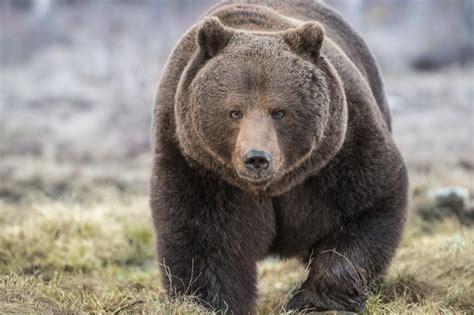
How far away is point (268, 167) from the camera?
5023 mm

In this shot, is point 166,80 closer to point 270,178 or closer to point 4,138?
point 270,178

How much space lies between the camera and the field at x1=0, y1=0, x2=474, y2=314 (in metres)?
6.40

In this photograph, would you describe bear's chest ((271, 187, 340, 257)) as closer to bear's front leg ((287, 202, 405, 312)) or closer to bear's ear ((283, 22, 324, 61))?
bear's front leg ((287, 202, 405, 312))

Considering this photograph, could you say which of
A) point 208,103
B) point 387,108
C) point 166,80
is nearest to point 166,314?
point 208,103

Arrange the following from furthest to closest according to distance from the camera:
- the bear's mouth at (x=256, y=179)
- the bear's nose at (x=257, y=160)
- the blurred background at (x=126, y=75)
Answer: the blurred background at (x=126, y=75) < the bear's mouth at (x=256, y=179) < the bear's nose at (x=257, y=160)

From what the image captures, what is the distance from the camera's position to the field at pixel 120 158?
21.0 feet

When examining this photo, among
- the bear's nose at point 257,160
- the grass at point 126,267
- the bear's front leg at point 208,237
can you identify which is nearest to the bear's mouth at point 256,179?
the bear's nose at point 257,160

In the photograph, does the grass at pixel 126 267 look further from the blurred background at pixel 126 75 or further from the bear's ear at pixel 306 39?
the blurred background at pixel 126 75

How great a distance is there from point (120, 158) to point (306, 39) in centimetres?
1231

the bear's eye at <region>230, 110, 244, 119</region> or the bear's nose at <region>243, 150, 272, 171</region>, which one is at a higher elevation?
the bear's eye at <region>230, 110, 244, 119</region>

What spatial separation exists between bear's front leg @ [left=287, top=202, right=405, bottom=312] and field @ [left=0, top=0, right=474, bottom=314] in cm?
16

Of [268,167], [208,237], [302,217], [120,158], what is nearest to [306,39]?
[268,167]

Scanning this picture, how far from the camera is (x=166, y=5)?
30.3 meters

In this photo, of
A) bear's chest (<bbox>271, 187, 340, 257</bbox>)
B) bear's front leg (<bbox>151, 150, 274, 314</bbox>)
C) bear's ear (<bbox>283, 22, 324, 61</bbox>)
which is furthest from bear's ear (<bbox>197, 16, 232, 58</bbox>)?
bear's chest (<bbox>271, 187, 340, 257</bbox>)
